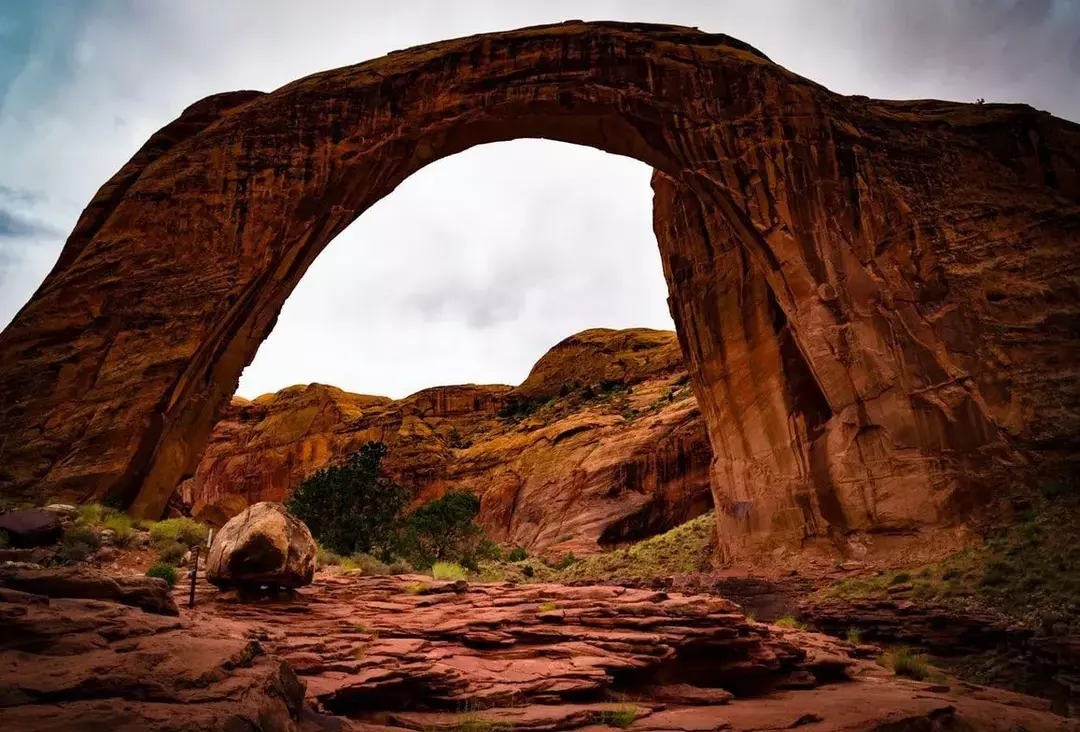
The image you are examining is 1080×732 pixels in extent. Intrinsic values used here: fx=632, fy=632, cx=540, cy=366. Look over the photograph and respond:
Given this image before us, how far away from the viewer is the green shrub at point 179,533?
12.2 m

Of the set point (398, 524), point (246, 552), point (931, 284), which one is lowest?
point (398, 524)

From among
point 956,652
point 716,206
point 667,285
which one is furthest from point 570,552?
point 956,652

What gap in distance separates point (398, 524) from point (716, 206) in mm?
18505

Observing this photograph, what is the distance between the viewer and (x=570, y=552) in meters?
31.8

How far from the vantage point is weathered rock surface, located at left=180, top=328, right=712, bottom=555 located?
34.0 m

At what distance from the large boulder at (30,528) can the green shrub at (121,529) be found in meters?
0.92

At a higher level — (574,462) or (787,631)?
(574,462)

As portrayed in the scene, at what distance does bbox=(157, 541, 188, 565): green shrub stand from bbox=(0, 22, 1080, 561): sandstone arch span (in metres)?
3.65

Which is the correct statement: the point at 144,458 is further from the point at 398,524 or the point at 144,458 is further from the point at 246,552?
the point at 398,524

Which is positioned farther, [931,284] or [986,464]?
[931,284]

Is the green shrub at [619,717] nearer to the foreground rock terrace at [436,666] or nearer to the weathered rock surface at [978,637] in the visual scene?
the foreground rock terrace at [436,666]

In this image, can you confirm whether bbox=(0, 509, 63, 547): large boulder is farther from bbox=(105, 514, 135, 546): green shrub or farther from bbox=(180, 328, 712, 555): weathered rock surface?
bbox=(180, 328, 712, 555): weathered rock surface

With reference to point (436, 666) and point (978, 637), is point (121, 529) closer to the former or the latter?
point (436, 666)

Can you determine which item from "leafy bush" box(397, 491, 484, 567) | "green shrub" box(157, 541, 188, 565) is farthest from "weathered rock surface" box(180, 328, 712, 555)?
"green shrub" box(157, 541, 188, 565)
